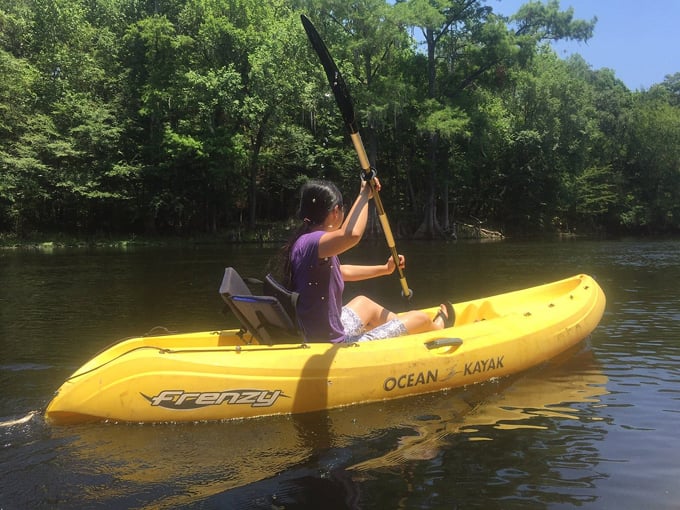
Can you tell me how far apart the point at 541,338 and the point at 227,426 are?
303 centimetres

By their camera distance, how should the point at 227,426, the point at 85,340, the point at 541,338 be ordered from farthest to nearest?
the point at 85,340 → the point at 541,338 → the point at 227,426

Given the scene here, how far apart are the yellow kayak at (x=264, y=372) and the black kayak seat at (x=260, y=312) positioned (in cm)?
9

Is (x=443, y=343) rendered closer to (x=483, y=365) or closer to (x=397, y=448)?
(x=483, y=365)

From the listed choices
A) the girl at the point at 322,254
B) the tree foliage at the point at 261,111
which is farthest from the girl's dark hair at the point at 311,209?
the tree foliage at the point at 261,111

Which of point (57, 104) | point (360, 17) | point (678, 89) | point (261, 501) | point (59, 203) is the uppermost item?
point (678, 89)

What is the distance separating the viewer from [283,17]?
100 ft

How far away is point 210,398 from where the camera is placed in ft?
12.6

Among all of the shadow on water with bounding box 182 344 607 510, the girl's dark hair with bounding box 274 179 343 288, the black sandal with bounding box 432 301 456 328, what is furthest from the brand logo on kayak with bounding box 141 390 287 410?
the black sandal with bounding box 432 301 456 328

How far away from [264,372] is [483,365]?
190 centimetres

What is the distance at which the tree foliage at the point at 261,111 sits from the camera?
2688 cm

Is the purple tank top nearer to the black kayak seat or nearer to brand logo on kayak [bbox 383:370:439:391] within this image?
the black kayak seat

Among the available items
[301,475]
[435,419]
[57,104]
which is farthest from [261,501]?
[57,104]

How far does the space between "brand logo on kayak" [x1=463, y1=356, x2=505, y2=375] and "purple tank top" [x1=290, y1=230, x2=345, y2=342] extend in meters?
1.09

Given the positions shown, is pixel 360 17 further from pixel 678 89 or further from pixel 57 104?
pixel 678 89
